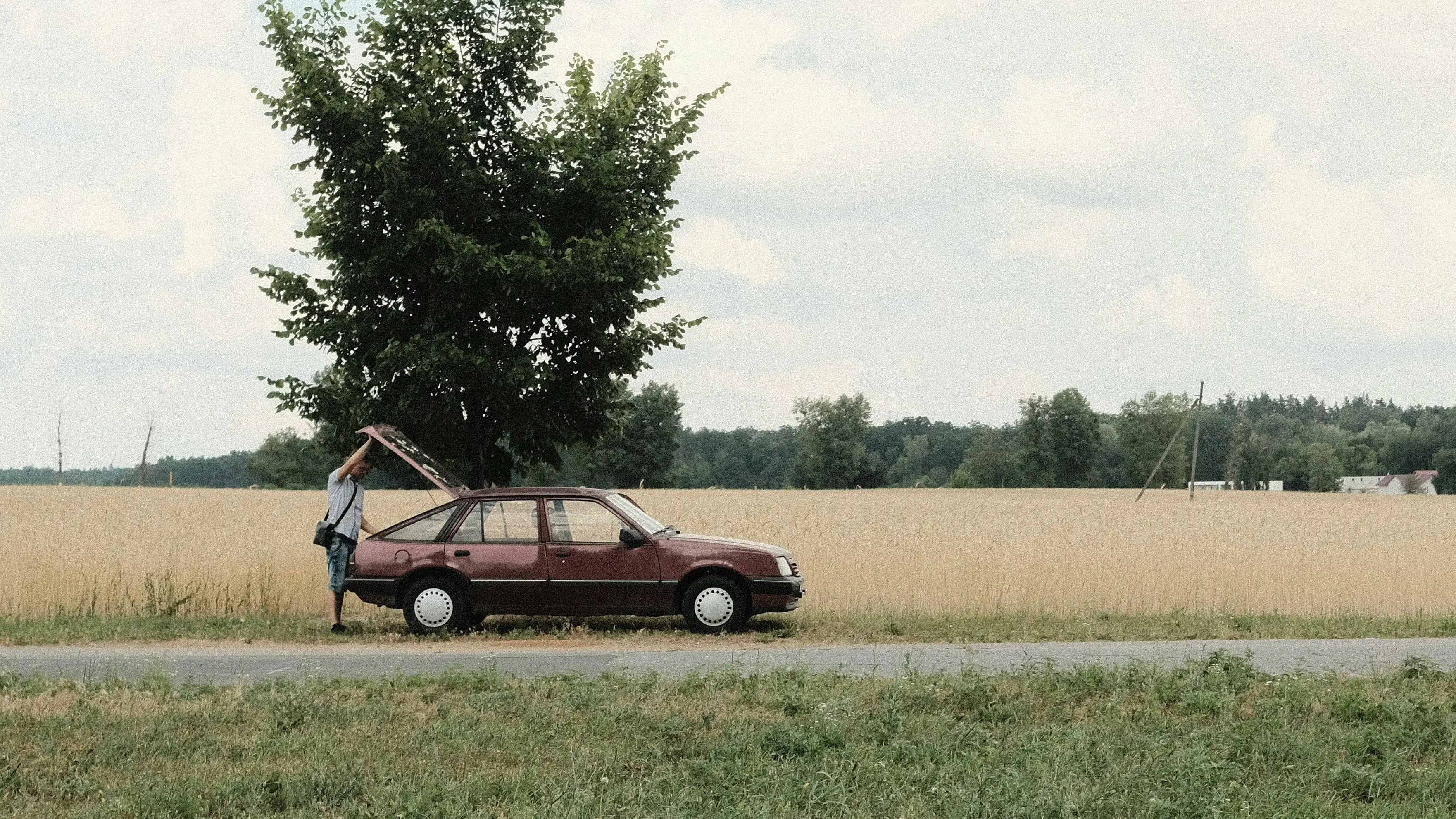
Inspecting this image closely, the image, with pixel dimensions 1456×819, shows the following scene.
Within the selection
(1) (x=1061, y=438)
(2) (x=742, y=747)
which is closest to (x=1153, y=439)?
(1) (x=1061, y=438)

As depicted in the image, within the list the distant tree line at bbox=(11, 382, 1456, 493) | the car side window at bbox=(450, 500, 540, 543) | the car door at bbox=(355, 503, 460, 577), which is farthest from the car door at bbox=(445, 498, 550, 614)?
the distant tree line at bbox=(11, 382, 1456, 493)

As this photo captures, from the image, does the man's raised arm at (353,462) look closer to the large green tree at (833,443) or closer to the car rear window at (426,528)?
the car rear window at (426,528)

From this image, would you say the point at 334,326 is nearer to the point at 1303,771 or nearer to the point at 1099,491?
the point at 1303,771

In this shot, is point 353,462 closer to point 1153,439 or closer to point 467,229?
point 467,229

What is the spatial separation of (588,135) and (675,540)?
6402 mm

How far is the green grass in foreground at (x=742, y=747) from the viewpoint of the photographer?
6.85 m

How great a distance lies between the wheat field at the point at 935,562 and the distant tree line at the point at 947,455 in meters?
81.1

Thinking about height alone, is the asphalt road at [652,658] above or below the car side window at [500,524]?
below

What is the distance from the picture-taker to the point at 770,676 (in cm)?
1054

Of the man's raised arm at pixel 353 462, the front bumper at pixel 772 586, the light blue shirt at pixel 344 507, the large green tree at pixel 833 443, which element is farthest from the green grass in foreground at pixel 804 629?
the large green tree at pixel 833 443

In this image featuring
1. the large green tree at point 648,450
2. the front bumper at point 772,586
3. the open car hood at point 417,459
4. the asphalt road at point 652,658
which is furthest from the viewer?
the large green tree at point 648,450

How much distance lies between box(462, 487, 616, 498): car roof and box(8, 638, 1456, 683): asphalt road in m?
1.65

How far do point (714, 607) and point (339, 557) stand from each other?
4.19 m

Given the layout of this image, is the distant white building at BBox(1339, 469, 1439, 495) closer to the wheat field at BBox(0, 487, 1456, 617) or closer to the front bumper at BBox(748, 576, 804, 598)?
the wheat field at BBox(0, 487, 1456, 617)
